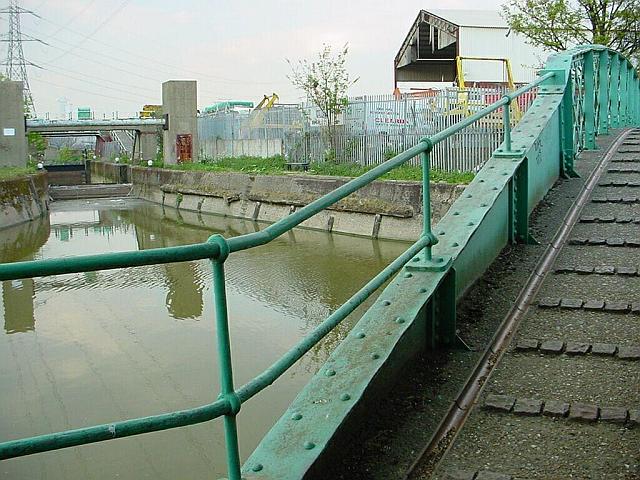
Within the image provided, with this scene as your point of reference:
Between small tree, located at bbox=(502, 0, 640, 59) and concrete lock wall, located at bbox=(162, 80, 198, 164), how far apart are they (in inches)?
513

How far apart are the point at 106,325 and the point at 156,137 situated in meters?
25.7

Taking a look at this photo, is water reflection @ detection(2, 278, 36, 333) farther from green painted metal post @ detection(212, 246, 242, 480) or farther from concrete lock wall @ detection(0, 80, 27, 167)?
concrete lock wall @ detection(0, 80, 27, 167)

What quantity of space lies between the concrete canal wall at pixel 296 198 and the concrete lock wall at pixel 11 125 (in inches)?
169

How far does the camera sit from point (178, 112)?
99.5 feet

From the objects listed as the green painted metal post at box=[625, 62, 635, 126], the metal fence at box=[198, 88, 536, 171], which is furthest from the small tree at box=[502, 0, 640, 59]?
the green painted metal post at box=[625, 62, 635, 126]

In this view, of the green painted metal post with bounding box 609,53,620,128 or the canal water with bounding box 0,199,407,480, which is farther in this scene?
the green painted metal post with bounding box 609,53,620,128

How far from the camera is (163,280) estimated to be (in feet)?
39.1

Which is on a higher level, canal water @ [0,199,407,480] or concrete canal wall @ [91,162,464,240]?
concrete canal wall @ [91,162,464,240]

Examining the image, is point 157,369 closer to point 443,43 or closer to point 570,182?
point 570,182

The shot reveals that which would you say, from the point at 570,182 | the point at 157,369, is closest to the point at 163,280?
the point at 157,369

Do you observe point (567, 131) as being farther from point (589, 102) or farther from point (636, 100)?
point (636, 100)

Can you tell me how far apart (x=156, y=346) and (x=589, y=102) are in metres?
5.08

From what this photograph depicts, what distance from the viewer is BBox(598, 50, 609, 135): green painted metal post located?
29.1 ft

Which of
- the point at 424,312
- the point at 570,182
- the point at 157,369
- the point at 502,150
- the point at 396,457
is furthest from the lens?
the point at 157,369
